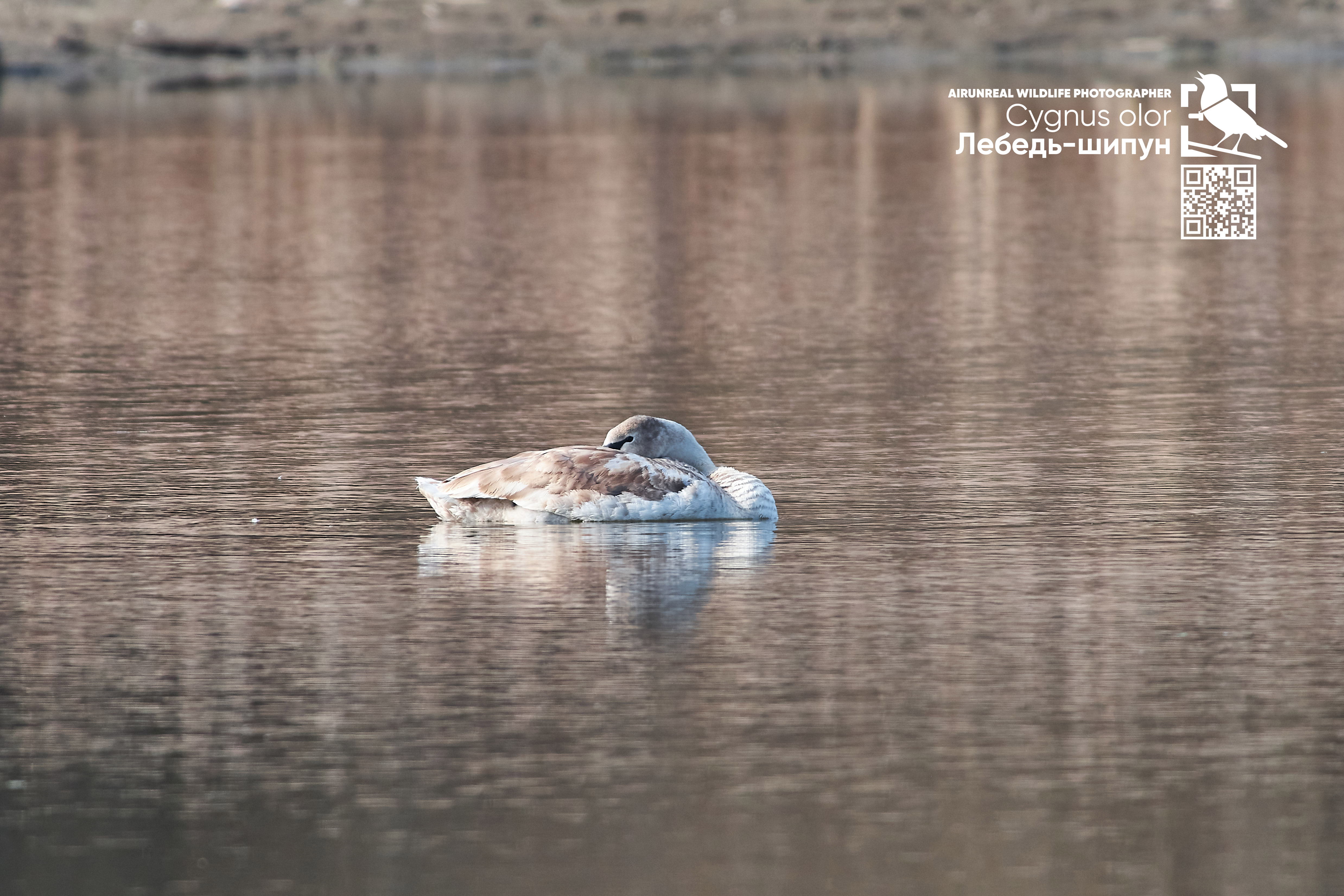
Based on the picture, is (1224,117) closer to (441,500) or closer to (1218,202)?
(1218,202)

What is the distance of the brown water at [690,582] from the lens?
8.34 meters

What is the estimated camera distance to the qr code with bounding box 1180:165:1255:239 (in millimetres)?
29922

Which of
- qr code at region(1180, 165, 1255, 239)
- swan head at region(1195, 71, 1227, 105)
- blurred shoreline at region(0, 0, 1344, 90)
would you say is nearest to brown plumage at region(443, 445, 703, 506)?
qr code at region(1180, 165, 1255, 239)

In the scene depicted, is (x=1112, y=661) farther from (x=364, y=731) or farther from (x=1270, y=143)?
(x=1270, y=143)

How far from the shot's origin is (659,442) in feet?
46.0

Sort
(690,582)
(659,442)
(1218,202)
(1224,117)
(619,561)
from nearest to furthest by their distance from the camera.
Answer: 1. (690,582)
2. (619,561)
3. (659,442)
4. (1218,202)
5. (1224,117)

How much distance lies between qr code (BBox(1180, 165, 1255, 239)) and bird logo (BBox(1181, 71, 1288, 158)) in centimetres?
86

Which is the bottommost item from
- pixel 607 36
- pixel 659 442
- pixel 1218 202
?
pixel 659 442

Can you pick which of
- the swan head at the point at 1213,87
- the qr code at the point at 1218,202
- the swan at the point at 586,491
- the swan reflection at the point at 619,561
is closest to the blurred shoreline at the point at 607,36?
the swan head at the point at 1213,87

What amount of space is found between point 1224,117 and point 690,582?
4247cm

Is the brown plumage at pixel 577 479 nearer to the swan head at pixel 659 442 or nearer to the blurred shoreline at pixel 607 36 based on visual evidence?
the swan head at pixel 659 442

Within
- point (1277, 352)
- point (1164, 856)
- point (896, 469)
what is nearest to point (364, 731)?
point (1164, 856)

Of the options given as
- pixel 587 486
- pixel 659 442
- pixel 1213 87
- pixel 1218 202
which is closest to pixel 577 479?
pixel 587 486

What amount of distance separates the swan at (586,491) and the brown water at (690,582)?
153 millimetres
